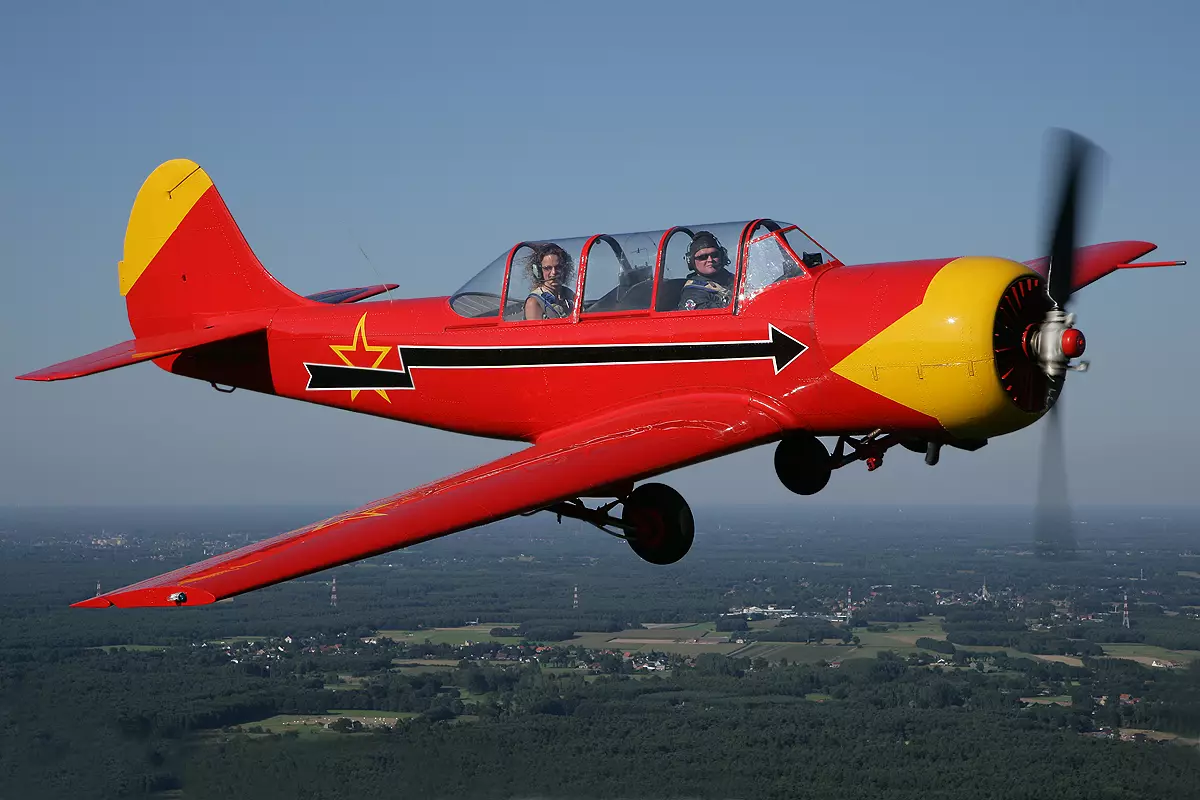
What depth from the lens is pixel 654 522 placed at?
1350cm

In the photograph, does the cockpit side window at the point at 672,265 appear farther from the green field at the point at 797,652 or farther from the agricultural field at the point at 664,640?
the agricultural field at the point at 664,640

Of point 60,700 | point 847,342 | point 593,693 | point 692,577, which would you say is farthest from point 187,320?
point 692,577

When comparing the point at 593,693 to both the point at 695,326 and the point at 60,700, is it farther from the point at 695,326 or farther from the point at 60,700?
the point at 695,326

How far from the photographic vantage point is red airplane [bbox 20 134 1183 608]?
11.5m

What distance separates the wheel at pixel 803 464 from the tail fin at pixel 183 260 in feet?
25.0

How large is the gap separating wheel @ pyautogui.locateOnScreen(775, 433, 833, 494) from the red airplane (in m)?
0.02

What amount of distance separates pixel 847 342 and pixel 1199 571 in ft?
489

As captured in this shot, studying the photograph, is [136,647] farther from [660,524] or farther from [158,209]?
[660,524]

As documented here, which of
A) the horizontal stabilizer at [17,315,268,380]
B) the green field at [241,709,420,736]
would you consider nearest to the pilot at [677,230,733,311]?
the horizontal stabilizer at [17,315,268,380]

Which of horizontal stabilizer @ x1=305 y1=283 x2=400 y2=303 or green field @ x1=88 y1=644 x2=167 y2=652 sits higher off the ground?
horizontal stabilizer @ x1=305 y1=283 x2=400 y2=303

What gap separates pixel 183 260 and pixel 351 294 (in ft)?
Answer: 7.69

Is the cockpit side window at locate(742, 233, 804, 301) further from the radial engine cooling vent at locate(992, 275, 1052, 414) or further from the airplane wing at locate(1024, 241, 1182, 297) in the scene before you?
the airplane wing at locate(1024, 241, 1182, 297)

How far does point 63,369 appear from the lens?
16516 mm

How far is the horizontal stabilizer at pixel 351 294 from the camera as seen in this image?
17906mm
